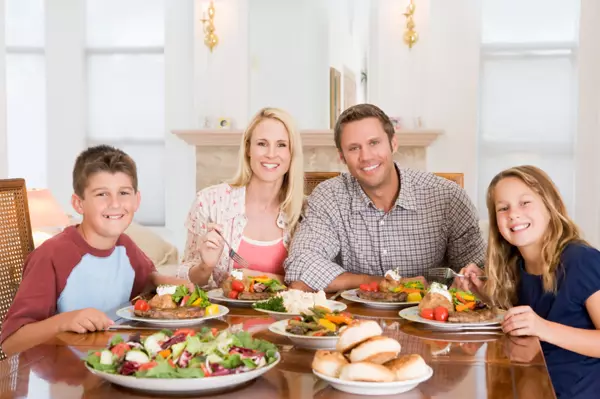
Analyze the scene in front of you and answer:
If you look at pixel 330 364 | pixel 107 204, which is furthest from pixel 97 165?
pixel 330 364

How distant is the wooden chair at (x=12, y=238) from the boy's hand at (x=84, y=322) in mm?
671

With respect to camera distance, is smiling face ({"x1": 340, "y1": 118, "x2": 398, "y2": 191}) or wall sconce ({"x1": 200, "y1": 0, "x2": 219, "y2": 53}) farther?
wall sconce ({"x1": 200, "y1": 0, "x2": 219, "y2": 53})

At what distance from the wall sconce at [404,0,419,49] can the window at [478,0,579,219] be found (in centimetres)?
60

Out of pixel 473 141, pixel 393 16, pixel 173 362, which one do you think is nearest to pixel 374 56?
pixel 393 16

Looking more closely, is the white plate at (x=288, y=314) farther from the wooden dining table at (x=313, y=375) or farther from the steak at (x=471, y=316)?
the steak at (x=471, y=316)

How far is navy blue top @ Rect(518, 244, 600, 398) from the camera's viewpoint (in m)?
1.81

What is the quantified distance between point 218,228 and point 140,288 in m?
0.30


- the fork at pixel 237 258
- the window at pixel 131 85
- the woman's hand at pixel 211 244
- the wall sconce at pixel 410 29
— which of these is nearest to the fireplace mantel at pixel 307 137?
the wall sconce at pixel 410 29

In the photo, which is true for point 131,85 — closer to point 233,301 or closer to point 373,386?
point 233,301

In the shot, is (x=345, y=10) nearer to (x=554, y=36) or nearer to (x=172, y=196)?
(x=554, y=36)

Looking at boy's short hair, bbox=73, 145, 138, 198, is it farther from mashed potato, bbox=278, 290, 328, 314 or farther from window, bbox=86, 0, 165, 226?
window, bbox=86, 0, 165, 226

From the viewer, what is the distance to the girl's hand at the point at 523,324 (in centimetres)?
161

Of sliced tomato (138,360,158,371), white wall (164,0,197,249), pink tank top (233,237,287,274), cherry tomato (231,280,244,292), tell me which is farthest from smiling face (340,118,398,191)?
white wall (164,0,197,249)

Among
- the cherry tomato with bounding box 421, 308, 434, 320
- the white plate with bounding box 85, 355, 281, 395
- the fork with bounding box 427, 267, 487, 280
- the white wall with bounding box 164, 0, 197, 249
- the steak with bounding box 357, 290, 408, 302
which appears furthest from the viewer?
the white wall with bounding box 164, 0, 197, 249
